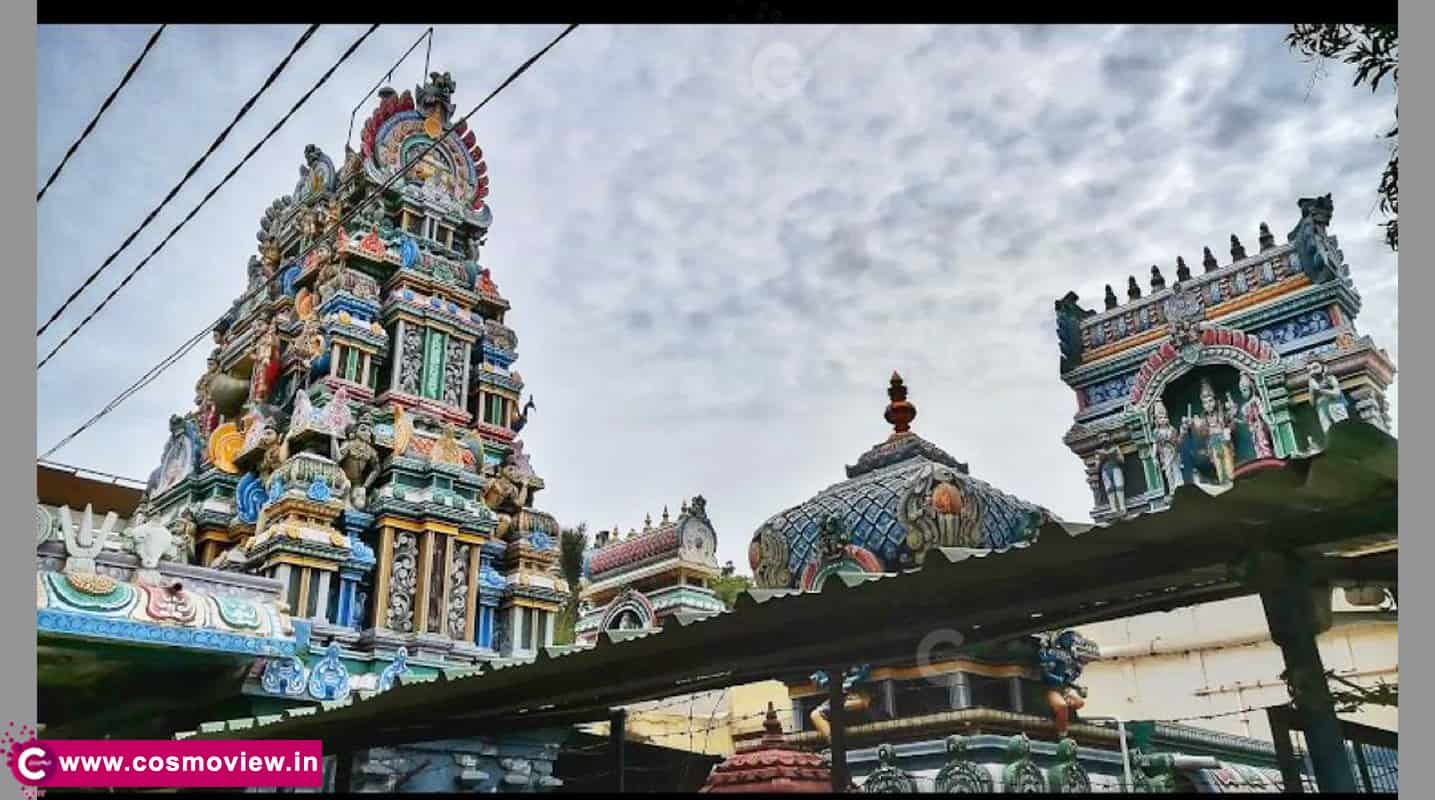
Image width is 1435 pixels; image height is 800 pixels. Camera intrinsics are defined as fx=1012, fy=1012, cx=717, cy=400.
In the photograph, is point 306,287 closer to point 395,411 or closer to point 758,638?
point 395,411

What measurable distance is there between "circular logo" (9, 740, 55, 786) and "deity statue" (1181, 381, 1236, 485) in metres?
13.2

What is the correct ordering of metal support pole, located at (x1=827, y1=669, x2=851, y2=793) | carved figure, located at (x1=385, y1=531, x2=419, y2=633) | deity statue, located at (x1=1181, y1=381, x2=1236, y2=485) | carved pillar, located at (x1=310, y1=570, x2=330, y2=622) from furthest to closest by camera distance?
1. carved figure, located at (x1=385, y1=531, x2=419, y2=633)
2. deity statue, located at (x1=1181, y1=381, x2=1236, y2=485)
3. carved pillar, located at (x1=310, y1=570, x2=330, y2=622)
4. metal support pole, located at (x1=827, y1=669, x2=851, y2=793)

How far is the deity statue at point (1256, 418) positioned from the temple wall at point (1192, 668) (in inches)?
82.6

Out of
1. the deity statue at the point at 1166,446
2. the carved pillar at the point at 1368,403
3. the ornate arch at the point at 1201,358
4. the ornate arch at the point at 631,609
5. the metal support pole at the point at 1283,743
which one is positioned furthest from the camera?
the ornate arch at the point at 631,609

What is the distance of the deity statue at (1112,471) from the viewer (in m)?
15.0

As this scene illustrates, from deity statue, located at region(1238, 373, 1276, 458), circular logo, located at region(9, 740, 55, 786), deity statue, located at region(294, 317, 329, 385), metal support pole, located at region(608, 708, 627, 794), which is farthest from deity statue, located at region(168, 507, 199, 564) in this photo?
deity statue, located at region(1238, 373, 1276, 458)

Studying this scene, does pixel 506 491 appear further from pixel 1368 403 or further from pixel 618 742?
pixel 1368 403

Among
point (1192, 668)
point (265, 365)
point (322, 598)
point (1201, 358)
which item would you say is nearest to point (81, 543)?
point (322, 598)

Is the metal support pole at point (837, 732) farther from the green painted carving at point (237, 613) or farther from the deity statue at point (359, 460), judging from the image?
the deity statue at point (359, 460)

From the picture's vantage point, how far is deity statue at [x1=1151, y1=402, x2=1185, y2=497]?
14.3 metres

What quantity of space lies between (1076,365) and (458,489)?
9951 mm

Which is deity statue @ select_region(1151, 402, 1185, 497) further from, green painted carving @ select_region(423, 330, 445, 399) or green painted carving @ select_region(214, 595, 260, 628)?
green painted carving @ select_region(214, 595, 260, 628)

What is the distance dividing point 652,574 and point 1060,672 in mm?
14027

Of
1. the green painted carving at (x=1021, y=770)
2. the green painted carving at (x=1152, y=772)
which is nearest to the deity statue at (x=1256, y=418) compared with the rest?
the green painted carving at (x=1152, y=772)
